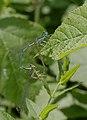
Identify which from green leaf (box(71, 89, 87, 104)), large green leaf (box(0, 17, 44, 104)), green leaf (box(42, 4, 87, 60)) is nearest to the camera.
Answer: green leaf (box(42, 4, 87, 60))

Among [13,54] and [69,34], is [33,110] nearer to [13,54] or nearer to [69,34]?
[69,34]

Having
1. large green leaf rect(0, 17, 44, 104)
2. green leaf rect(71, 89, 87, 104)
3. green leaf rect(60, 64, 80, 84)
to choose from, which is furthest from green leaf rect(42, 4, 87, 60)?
green leaf rect(71, 89, 87, 104)

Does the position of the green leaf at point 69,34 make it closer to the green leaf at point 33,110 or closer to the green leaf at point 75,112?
the green leaf at point 33,110

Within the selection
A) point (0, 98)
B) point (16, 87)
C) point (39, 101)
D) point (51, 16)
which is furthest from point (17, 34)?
point (51, 16)

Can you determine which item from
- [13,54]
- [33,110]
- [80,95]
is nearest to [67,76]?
[33,110]

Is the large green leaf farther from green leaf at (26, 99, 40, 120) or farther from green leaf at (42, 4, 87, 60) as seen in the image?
green leaf at (42, 4, 87, 60)

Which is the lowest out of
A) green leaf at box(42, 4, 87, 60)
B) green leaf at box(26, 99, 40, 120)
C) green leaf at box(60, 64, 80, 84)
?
green leaf at box(26, 99, 40, 120)

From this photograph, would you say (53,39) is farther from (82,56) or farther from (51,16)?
(51,16)
